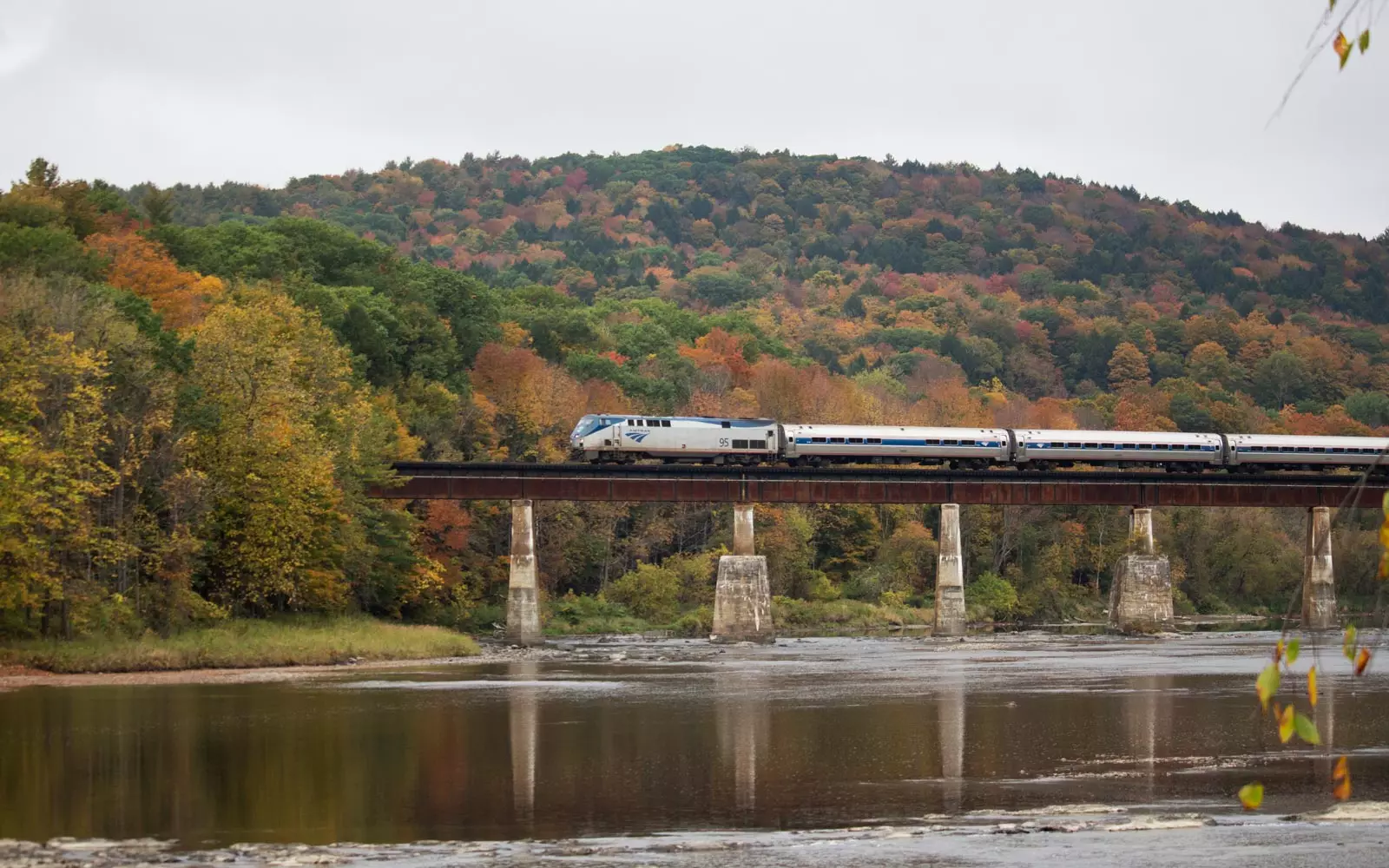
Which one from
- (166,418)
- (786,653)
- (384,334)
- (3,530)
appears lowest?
(786,653)

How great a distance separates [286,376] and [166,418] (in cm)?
820

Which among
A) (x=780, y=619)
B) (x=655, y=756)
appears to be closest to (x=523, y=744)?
(x=655, y=756)

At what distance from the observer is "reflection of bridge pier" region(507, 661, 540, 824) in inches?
1240

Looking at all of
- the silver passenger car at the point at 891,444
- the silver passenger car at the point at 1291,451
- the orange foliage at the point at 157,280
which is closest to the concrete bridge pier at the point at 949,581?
the silver passenger car at the point at 891,444

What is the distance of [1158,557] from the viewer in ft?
330

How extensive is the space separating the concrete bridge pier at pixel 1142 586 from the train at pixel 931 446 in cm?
432

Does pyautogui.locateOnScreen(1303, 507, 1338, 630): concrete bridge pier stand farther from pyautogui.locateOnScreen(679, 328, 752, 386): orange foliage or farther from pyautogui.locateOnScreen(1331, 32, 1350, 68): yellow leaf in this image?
pyautogui.locateOnScreen(1331, 32, 1350, 68): yellow leaf

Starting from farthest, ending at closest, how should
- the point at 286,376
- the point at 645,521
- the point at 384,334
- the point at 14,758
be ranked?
the point at 645,521 → the point at 384,334 → the point at 286,376 → the point at 14,758

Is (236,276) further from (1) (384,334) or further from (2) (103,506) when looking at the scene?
(2) (103,506)

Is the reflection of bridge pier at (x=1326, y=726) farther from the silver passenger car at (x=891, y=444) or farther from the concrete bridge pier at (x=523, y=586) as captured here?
the concrete bridge pier at (x=523, y=586)

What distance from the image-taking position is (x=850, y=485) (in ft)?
306

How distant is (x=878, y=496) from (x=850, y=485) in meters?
1.85

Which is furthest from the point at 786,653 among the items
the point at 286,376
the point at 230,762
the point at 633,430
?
the point at 230,762

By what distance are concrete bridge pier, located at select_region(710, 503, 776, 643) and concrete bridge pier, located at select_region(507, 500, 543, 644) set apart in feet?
32.6
